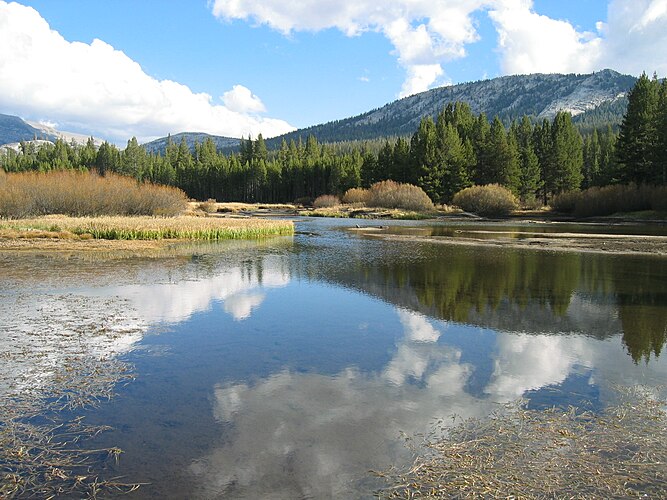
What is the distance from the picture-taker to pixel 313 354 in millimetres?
9641

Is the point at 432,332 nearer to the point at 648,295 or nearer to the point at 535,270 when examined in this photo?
the point at 648,295

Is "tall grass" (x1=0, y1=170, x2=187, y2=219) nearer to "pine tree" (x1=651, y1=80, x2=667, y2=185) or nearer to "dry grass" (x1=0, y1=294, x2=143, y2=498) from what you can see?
"dry grass" (x1=0, y1=294, x2=143, y2=498)

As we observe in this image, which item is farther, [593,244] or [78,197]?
[78,197]

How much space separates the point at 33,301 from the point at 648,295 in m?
19.0

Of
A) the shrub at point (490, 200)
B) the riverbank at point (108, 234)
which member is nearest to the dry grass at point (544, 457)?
the riverbank at point (108, 234)

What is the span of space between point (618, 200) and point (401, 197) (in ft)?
99.2

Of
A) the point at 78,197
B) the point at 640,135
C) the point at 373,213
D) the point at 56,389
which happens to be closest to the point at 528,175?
the point at 640,135

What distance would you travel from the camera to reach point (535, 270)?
Answer: 21016 millimetres

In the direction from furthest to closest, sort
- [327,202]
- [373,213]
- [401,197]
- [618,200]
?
[327,202] → [401,197] → [373,213] → [618,200]

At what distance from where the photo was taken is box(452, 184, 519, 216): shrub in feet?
231

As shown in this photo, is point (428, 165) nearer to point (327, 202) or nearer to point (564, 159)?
point (327, 202)

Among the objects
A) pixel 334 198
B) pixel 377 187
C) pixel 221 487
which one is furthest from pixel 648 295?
pixel 334 198

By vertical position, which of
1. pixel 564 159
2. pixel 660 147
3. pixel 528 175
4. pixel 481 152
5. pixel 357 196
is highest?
pixel 481 152

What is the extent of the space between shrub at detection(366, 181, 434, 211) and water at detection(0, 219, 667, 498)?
183ft
